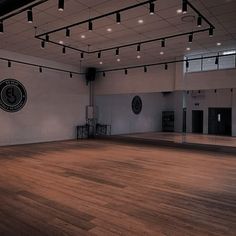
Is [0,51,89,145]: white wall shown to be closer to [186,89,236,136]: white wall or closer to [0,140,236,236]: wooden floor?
[0,140,236,236]: wooden floor

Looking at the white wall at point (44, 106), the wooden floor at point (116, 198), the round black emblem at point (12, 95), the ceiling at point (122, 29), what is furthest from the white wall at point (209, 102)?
the round black emblem at point (12, 95)

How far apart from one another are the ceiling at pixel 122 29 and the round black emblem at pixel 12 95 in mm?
1392

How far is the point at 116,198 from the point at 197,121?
41.9 ft

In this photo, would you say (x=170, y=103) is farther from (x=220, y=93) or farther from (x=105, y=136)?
(x=105, y=136)

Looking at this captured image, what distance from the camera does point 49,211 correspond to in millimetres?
3342

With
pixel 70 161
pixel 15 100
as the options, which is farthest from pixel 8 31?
pixel 70 161

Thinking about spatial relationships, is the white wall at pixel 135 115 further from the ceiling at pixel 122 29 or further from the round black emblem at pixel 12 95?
the round black emblem at pixel 12 95

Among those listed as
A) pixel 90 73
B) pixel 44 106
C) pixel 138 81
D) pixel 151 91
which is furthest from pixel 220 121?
pixel 44 106

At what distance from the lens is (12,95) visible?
9.83m

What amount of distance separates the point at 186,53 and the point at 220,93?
5.68 metres

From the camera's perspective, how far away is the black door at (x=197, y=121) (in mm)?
15270

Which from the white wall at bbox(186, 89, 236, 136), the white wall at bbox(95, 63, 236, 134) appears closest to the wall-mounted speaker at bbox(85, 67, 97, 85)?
the white wall at bbox(95, 63, 236, 134)

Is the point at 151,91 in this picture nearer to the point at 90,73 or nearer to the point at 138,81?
the point at 138,81

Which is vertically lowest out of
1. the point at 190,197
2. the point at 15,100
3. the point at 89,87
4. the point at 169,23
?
the point at 190,197
